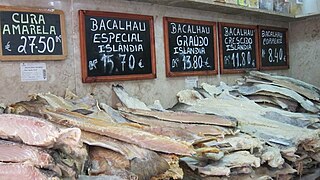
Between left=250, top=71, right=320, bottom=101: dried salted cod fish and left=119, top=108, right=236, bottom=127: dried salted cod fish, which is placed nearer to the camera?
left=119, top=108, right=236, bottom=127: dried salted cod fish

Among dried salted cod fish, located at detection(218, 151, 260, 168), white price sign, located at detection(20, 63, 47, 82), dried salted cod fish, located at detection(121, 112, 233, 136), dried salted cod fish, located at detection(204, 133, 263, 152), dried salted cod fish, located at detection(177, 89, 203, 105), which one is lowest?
dried salted cod fish, located at detection(218, 151, 260, 168)

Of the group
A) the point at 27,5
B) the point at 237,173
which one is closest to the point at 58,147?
the point at 237,173

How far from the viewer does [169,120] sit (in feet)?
5.69

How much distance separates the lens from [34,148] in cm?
90

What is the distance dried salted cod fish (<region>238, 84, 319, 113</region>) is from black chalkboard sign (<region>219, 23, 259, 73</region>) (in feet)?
0.83

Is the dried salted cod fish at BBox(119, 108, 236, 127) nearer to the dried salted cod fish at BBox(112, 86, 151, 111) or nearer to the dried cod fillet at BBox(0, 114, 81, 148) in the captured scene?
the dried salted cod fish at BBox(112, 86, 151, 111)

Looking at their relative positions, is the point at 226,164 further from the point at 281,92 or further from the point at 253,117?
the point at 281,92

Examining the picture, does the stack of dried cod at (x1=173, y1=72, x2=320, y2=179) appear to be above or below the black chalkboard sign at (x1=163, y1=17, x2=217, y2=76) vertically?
below

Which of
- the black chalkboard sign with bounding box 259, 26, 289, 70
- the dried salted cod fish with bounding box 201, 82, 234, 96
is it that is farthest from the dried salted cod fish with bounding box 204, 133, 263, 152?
the black chalkboard sign with bounding box 259, 26, 289, 70

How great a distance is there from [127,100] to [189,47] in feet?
2.20

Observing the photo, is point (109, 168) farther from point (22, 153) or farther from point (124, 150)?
point (22, 153)

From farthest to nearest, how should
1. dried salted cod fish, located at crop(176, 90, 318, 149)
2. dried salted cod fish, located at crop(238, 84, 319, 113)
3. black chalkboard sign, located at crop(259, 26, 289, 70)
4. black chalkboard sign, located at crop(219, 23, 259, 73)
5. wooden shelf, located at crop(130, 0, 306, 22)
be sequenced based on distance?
black chalkboard sign, located at crop(259, 26, 289, 70)
black chalkboard sign, located at crop(219, 23, 259, 73)
dried salted cod fish, located at crop(238, 84, 319, 113)
wooden shelf, located at crop(130, 0, 306, 22)
dried salted cod fish, located at crop(176, 90, 318, 149)

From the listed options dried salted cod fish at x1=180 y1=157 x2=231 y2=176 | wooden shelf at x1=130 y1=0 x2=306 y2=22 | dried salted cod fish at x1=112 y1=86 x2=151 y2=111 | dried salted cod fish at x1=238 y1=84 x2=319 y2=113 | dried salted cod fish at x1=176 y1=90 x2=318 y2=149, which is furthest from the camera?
dried salted cod fish at x1=238 y1=84 x2=319 y2=113

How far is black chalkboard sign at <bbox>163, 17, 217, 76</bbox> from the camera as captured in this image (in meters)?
2.39
